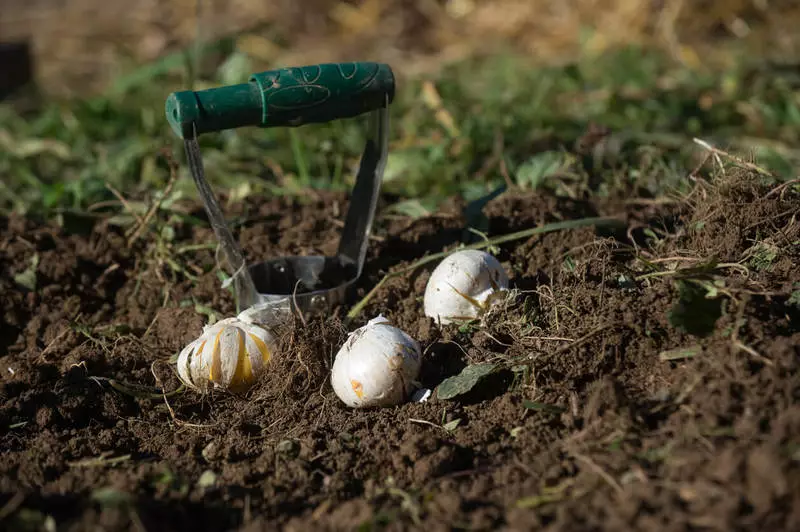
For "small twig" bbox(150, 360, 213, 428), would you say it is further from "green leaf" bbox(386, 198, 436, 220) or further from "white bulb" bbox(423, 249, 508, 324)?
"green leaf" bbox(386, 198, 436, 220)

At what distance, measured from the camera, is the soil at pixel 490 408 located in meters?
1.60

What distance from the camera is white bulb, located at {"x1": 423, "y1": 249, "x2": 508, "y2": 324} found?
2.21 meters

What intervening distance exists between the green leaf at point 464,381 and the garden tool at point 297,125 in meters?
0.46

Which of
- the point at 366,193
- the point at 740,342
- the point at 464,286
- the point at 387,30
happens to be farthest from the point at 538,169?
the point at 387,30

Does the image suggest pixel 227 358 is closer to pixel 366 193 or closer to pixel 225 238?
pixel 225 238

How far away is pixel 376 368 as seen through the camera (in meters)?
1.99

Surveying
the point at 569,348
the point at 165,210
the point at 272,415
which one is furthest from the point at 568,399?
the point at 165,210

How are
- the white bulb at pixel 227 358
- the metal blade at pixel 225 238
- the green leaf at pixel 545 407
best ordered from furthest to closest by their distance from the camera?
1. the metal blade at pixel 225 238
2. the white bulb at pixel 227 358
3. the green leaf at pixel 545 407

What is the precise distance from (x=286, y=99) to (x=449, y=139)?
1.57m

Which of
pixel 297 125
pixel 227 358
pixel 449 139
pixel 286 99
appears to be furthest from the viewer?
pixel 449 139

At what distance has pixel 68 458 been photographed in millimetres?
1942

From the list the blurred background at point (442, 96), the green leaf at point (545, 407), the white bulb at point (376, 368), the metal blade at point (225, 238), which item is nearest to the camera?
the green leaf at point (545, 407)

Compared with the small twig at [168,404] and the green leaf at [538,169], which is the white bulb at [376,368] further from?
the green leaf at [538,169]

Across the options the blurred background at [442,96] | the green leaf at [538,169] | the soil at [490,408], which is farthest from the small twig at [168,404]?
the green leaf at [538,169]
